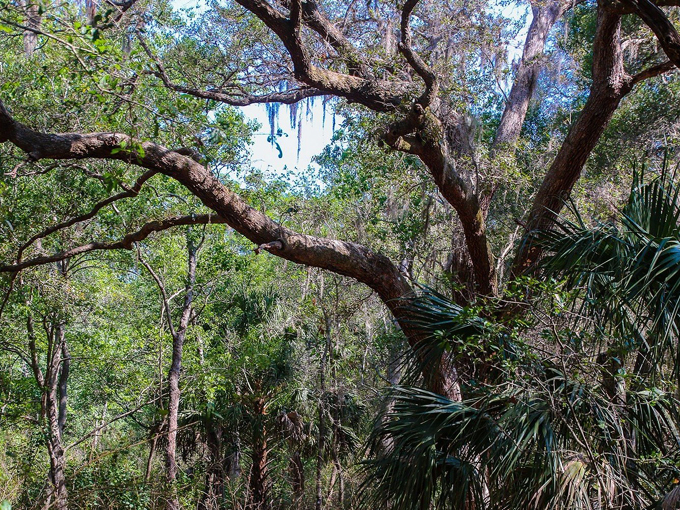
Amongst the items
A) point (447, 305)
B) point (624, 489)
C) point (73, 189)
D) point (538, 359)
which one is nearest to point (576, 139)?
point (447, 305)

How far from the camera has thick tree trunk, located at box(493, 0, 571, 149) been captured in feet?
27.3

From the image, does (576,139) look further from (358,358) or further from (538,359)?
(358,358)

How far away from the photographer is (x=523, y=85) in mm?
8523

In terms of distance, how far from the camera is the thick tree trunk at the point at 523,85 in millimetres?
8336

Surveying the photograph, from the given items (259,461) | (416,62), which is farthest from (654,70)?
(259,461)

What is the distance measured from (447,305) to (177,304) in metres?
10.4

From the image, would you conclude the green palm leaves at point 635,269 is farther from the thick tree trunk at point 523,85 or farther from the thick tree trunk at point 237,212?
the thick tree trunk at point 523,85

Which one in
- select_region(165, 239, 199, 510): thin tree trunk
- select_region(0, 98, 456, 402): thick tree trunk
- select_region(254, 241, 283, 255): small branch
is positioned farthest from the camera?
select_region(165, 239, 199, 510): thin tree trunk

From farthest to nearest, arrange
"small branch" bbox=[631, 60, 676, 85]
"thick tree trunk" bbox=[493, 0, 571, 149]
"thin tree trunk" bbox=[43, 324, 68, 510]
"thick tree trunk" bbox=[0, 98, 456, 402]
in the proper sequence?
"thin tree trunk" bbox=[43, 324, 68, 510] → "thick tree trunk" bbox=[493, 0, 571, 149] → "small branch" bbox=[631, 60, 676, 85] → "thick tree trunk" bbox=[0, 98, 456, 402]

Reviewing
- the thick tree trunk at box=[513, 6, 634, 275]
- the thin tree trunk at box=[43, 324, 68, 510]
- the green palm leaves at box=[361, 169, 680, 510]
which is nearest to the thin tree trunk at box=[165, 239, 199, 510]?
the thin tree trunk at box=[43, 324, 68, 510]

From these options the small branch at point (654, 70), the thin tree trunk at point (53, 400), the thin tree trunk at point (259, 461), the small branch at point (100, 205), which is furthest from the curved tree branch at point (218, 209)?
the thin tree trunk at point (259, 461)

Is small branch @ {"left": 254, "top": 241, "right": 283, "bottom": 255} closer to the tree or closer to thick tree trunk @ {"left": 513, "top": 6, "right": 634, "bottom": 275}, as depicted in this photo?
the tree

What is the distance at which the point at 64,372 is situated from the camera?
12.6 meters

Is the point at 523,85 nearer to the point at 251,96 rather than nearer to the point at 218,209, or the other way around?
the point at 251,96
